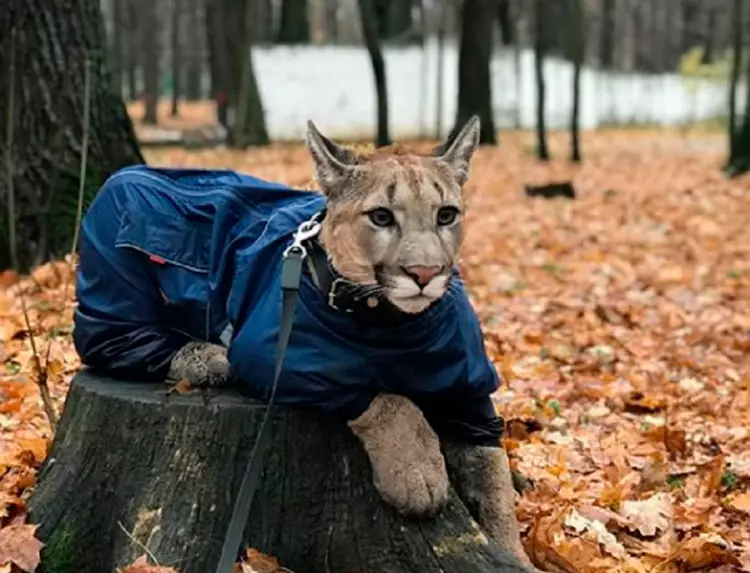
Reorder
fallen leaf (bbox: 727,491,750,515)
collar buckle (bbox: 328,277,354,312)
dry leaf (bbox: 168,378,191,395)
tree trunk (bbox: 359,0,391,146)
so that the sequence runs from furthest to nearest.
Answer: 1. tree trunk (bbox: 359,0,391,146)
2. fallen leaf (bbox: 727,491,750,515)
3. dry leaf (bbox: 168,378,191,395)
4. collar buckle (bbox: 328,277,354,312)

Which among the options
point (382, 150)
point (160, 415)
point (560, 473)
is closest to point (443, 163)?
point (382, 150)

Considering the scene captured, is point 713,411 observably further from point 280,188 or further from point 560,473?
point 280,188

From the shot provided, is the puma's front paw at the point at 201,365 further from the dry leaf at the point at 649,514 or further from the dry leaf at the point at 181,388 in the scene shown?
the dry leaf at the point at 649,514

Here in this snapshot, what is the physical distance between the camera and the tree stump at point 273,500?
3893mm

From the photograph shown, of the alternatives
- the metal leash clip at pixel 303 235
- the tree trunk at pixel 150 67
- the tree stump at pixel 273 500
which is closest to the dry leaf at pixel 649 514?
the tree stump at pixel 273 500

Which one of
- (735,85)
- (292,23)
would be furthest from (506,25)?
(735,85)

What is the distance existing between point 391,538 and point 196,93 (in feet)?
207

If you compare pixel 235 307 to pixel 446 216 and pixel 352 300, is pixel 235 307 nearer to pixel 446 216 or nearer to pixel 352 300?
pixel 352 300

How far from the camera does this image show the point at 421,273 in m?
3.46

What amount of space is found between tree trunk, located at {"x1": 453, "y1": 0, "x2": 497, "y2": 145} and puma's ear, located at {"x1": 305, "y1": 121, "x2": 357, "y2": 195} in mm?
21582

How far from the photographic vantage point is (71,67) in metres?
8.12

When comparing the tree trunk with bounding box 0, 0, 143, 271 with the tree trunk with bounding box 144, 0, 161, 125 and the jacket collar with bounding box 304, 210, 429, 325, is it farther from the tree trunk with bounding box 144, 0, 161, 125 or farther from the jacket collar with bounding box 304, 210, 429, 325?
the tree trunk with bounding box 144, 0, 161, 125

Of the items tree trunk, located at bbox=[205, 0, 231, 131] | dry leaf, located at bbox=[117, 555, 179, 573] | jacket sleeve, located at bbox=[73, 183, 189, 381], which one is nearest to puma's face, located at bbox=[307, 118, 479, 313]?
jacket sleeve, located at bbox=[73, 183, 189, 381]

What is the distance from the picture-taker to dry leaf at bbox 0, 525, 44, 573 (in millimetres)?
3982
